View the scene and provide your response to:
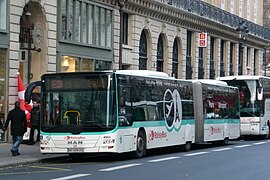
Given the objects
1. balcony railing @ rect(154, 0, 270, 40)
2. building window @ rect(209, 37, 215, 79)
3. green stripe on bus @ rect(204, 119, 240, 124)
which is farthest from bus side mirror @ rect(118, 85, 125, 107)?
building window @ rect(209, 37, 215, 79)

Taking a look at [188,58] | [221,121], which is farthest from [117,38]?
[188,58]

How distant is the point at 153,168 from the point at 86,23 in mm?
16375

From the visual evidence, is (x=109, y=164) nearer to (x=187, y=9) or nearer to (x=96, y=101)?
(x=96, y=101)

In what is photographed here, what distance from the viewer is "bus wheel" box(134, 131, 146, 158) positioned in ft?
74.3

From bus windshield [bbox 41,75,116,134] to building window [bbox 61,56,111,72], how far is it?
35.5 ft

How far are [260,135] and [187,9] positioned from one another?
12.1 m

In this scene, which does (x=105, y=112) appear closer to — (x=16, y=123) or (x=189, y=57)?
(x=16, y=123)

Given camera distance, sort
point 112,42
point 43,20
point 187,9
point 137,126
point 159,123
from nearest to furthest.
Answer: point 137,126
point 159,123
point 43,20
point 112,42
point 187,9

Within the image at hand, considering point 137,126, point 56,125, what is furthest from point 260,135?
point 56,125

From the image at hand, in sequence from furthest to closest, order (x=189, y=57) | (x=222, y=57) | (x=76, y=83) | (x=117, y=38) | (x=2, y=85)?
(x=222, y=57), (x=189, y=57), (x=117, y=38), (x=2, y=85), (x=76, y=83)

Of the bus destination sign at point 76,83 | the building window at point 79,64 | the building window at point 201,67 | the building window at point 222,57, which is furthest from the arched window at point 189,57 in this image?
the bus destination sign at point 76,83

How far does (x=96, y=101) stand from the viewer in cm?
2089

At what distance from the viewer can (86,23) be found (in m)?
34.0

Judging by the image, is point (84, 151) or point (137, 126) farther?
point (137, 126)
